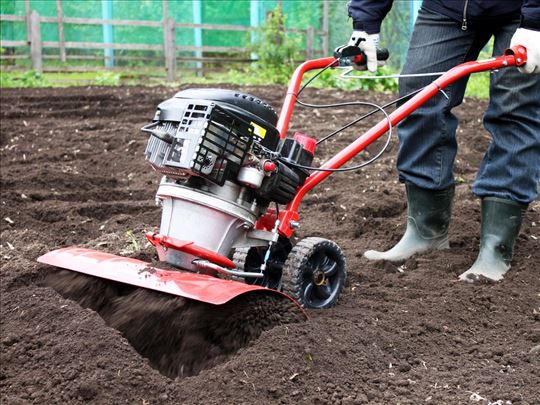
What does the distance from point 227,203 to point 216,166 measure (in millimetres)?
142

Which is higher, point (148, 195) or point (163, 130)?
point (163, 130)

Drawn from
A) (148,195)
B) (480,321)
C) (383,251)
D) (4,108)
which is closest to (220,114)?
(480,321)

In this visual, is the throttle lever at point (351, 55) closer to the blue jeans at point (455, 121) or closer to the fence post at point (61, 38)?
the blue jeans at point (455, 121)

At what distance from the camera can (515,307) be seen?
2.91 meters

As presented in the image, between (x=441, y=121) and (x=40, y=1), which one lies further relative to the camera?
→ (x=40, y=1)

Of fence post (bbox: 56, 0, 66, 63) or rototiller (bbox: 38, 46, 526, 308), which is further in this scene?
fence post (bbox: 56, 0, 66, 63)

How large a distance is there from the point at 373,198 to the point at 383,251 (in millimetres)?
805

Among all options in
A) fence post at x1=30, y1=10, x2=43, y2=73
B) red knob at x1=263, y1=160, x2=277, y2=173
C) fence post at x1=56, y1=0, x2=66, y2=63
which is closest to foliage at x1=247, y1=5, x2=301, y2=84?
fence post at x1=56, y1=0, x2=66, y2=63

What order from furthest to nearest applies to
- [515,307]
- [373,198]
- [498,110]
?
[373,198], [498,110], [515,307]

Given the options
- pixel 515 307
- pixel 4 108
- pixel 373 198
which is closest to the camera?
pixel 515 307

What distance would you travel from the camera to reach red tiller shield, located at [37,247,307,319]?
7.38 feet

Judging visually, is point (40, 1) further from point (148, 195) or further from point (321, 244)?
point (321, 244)

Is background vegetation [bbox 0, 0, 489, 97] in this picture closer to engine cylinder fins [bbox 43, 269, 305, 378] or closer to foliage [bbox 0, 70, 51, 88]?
foliage [bbox 0, 70, 51, 88]

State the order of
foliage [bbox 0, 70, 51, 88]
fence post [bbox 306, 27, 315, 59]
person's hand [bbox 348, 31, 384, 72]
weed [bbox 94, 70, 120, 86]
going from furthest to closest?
fence post [bbox 306, 27, 315, 59], weed [bbox 94, 70, 120, 86], foliage [bbox 0, 70, 51, 88], person's hand [bbox 348, 31, 384, 72]
